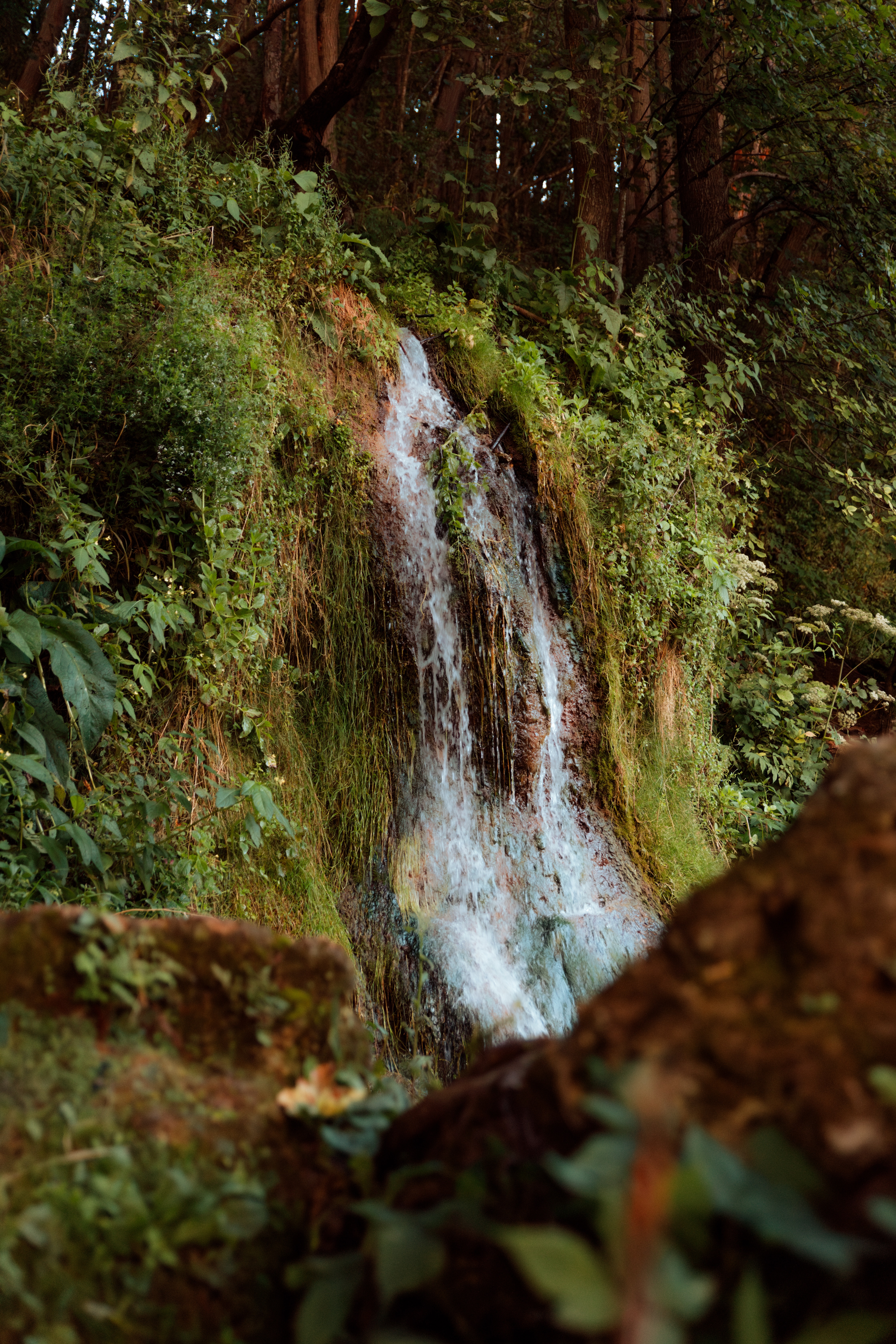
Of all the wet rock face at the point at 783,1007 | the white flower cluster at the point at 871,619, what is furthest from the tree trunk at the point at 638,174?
the wet rock face at the point at 783,1007

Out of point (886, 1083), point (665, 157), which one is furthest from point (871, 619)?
point (886, 1083)

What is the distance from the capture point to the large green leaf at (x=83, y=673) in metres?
3.09

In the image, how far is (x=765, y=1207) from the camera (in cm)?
68

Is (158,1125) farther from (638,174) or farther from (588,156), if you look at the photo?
(638,174)

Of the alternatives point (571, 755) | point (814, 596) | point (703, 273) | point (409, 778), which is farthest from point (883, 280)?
point (409, 778)

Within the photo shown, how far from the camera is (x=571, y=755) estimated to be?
527 cm

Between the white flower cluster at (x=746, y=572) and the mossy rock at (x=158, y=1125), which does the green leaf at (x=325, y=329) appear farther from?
the mossy rock at (x=158, y=1125)

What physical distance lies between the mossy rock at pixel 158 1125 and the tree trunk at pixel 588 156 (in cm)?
639

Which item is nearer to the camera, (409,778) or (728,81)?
(409,778)

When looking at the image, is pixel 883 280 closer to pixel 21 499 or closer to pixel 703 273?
pixel 703 273

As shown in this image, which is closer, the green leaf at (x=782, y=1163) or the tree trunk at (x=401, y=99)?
the green leaf at (x=782, y=1163)

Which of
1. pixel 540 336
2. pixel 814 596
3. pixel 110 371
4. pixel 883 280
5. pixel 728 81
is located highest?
pixel 728 81

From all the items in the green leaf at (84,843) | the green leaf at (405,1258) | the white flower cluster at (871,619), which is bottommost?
the green leaf at (84,843)

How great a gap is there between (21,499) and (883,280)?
21.7 feet
